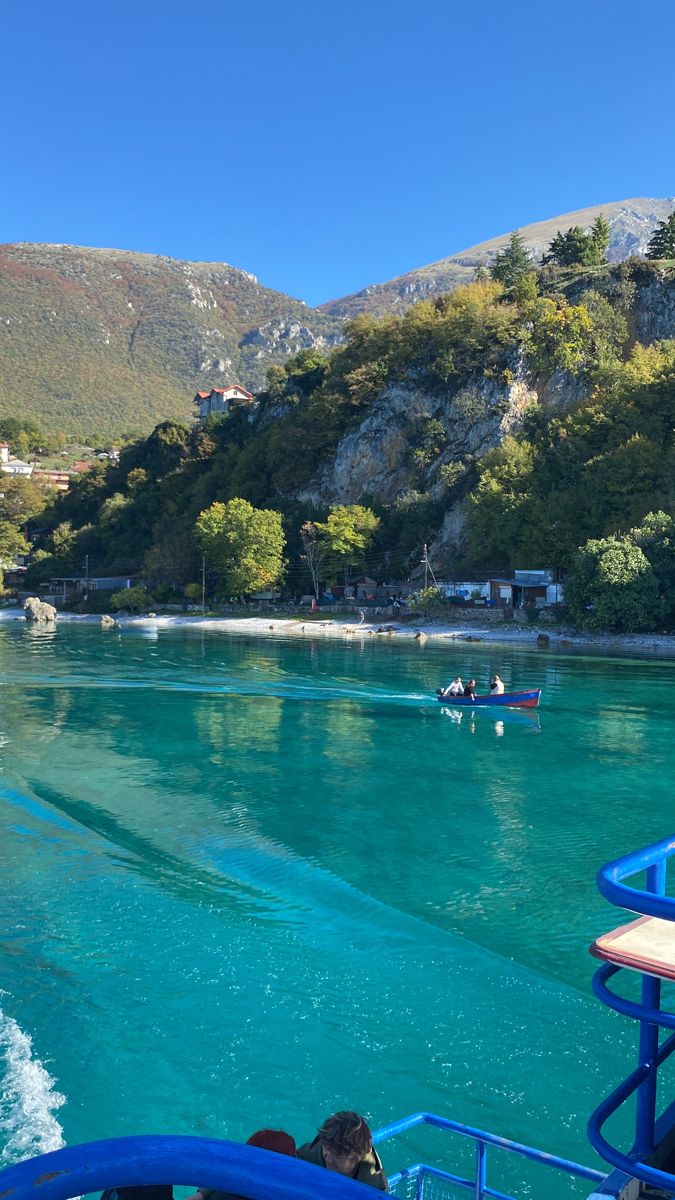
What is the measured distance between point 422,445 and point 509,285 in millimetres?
28088

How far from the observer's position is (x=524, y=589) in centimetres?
8575

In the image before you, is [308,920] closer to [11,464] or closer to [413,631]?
[413,631]

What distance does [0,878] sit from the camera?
59.7ft

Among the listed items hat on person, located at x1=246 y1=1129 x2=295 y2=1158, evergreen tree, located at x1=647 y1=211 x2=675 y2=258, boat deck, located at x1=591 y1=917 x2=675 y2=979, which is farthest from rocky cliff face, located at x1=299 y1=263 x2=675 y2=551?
hat on person, located at x1=246 y1=1129 x2=295 y2=1158

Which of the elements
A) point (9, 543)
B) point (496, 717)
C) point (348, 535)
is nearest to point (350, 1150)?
point (496, 717)

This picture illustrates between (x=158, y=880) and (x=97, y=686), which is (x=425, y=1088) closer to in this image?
(x=158, y=880)

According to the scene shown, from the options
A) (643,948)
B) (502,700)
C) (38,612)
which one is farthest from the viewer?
(38,612)

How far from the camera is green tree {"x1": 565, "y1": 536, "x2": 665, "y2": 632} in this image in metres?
66.4

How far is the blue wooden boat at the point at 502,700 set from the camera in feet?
127

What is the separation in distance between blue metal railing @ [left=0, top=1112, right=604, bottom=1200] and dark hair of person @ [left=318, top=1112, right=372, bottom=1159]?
2.83 m

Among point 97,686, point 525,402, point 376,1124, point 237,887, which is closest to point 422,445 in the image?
point 525,402

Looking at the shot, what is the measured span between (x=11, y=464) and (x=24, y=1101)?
182 meters

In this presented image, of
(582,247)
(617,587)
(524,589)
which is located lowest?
(524,589)

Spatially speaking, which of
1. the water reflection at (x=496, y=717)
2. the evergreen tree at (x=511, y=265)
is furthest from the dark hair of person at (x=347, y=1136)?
the evergreen tree at (x=511, y=265)
